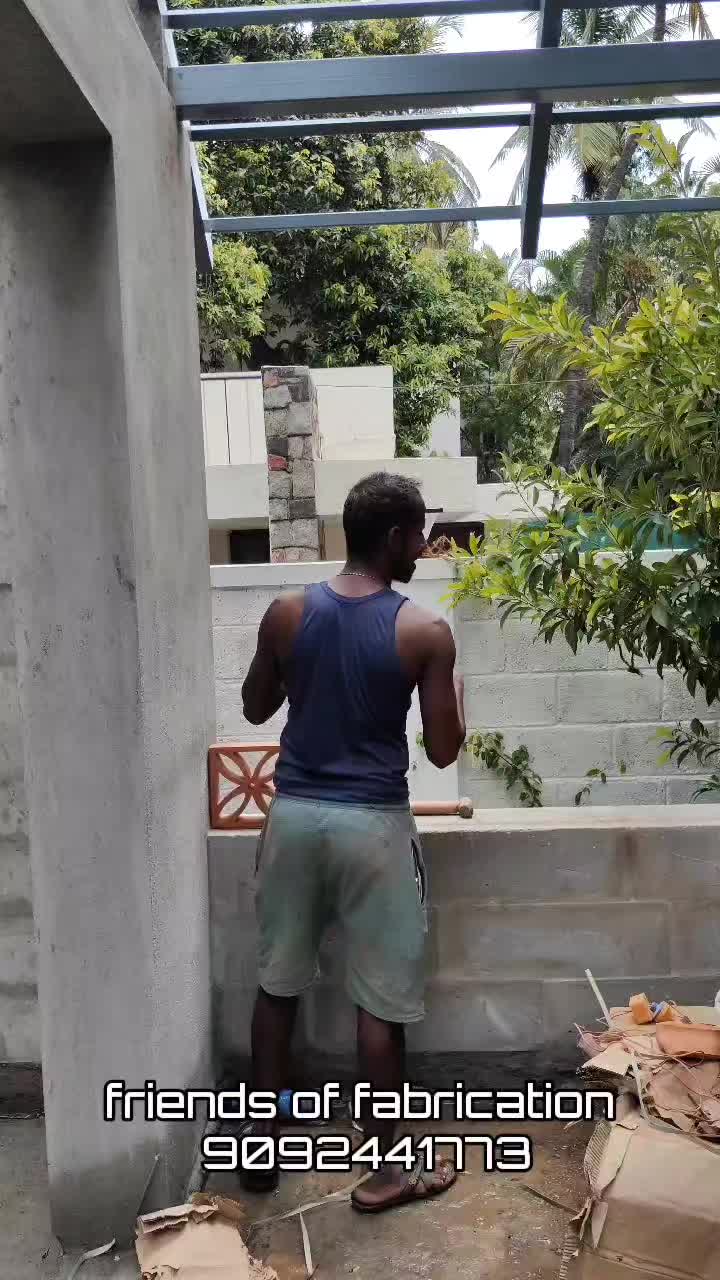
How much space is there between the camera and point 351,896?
2596 mm

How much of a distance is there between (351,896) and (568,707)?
2.62 meters

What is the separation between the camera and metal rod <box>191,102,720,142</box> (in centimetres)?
311

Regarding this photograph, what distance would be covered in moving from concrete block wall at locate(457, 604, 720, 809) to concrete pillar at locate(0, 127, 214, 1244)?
8.73 ft

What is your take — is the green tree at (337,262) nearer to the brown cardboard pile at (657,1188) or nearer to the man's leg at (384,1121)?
the man's leg at (384,1121)

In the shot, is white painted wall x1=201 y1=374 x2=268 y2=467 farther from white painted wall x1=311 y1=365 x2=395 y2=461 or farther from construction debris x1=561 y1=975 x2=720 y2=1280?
construction debris x1=561 y1=975 x2=720 y2=1280

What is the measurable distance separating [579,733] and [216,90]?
3.22 metres

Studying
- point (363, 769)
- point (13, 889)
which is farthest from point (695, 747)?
point (13, 889)

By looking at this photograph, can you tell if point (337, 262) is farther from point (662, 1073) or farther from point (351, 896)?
point (662, 1073)

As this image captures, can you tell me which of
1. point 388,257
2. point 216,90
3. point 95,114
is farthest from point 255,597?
point 388,257

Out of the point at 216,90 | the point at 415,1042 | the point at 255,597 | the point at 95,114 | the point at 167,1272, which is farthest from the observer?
the point at 255,597

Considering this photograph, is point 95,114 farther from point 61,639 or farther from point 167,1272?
point 167,1272

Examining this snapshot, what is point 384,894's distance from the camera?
2.57m

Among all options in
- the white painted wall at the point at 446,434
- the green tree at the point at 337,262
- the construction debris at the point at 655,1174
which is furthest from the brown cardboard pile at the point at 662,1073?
the white painted wall at the point at 446,434

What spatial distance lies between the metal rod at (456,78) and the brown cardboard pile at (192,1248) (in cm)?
264
